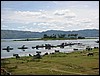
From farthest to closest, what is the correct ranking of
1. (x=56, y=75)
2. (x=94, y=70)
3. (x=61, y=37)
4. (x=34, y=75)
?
(x=61, y=37) → (x=94, y=70) → (x=34, y=75) → (x=56, y=75)

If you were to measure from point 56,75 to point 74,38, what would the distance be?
146m

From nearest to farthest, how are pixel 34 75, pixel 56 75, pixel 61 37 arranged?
1. pixel 56 75
2. pixel 34 75
3. pixel 61 37

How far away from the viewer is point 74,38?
6481 inches

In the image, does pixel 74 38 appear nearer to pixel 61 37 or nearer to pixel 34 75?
pixel 61 37

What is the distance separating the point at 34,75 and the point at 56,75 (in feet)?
7.74

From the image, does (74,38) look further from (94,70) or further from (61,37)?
(94,70)

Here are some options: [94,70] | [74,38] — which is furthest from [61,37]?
[94,70]

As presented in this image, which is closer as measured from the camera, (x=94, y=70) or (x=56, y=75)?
(x=56, y=75)

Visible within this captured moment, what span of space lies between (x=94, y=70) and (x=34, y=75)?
19.6ft

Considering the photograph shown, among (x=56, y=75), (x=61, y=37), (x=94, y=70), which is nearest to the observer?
(x=56, y=75)

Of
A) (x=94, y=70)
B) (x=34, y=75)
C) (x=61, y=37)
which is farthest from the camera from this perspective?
(x=61, y=37)

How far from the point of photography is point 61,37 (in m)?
157

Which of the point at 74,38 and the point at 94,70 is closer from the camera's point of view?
the point at 94,70

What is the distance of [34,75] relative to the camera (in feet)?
67.8
